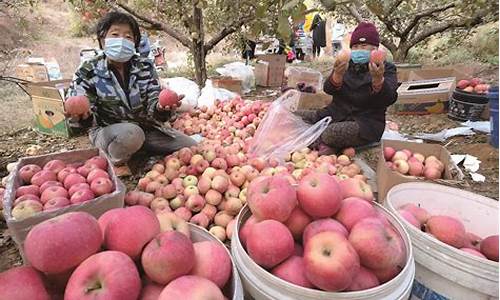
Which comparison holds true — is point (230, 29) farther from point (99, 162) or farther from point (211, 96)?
point (99, 162)

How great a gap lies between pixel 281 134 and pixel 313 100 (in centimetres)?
136

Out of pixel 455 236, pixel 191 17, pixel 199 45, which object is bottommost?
pixel 455 236

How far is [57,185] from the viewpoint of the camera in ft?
6.98

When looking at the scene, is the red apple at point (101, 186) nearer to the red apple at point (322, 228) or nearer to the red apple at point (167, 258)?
the red apple at point (167, 258)

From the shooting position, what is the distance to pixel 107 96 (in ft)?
10.2

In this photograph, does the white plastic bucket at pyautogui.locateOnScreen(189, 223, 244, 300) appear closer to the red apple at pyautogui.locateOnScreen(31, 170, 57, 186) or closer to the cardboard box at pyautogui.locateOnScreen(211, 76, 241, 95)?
the red apple at pyautogui.locateOnScreen(31, 170, 57, 186)

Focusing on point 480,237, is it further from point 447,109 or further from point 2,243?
point 447,109

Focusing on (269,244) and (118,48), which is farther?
(118,48)

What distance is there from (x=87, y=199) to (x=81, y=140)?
9.04ft

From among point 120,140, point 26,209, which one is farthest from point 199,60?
point 26,209

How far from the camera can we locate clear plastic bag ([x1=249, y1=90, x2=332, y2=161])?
10.9ft

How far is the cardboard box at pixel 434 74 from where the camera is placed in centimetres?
536

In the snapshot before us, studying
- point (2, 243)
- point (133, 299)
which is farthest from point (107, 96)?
point (133, 299)

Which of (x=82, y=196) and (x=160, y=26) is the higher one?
(x=160, y=26)
